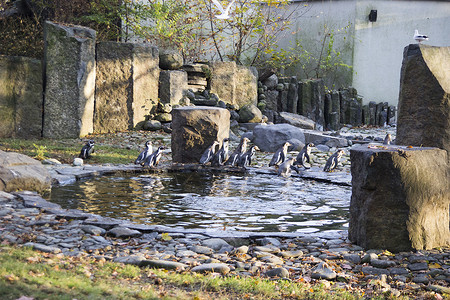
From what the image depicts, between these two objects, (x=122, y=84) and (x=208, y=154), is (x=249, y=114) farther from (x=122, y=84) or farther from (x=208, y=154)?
(x=208, y=154)

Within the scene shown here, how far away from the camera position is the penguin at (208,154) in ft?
37.0

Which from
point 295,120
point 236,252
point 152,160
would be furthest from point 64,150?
point 295,120

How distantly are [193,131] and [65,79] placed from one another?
4.61 meters

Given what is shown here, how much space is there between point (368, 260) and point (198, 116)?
7.07 meters

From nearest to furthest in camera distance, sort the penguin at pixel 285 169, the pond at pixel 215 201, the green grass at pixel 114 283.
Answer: the green grass at pixel 114 283 → the pond at pixel 215 201 → the penguin at pixel 285 169

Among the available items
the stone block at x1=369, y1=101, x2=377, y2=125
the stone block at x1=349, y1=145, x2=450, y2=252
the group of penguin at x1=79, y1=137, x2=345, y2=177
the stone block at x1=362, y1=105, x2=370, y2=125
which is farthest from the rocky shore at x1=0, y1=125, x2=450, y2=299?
the stone block at x1=369, y1=101, x2=377, y2=125

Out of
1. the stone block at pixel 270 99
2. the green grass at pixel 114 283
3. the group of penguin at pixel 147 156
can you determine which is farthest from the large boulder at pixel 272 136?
the green grass at pixel 114 283

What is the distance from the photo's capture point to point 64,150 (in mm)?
12055

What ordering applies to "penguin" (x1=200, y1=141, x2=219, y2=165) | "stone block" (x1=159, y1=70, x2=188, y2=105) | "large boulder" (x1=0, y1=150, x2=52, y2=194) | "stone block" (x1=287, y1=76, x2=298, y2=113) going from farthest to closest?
"stone block" (x1=287, y1=76, x2=298, y2=113) → "stone block" (x1=159, y1=70, x2=188, y2=105) → "penguin" (x1=200, y1=141, x2=219, y2=165) → "large boulder" (x1=0, y1=150, x2=52, y2=194)

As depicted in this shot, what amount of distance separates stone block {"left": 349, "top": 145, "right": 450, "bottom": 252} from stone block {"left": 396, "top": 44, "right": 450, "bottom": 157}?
966 millimetres

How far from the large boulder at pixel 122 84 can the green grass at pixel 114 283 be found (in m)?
11.3

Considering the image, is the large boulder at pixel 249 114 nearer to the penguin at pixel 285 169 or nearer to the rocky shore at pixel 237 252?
the penguin at pixel 285 169

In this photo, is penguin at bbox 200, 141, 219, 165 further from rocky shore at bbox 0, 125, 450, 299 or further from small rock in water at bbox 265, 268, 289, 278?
small rock in water at bbox 265, 268, 289, 278

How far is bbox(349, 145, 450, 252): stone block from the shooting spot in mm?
5520
